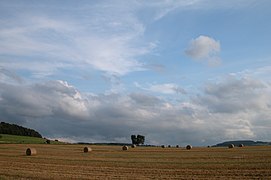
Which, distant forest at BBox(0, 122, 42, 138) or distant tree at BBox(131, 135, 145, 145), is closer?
distant tree at BBox(131, 135, 145, 145)

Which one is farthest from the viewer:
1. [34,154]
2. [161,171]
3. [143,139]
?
[143,139]

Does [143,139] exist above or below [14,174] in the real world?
above

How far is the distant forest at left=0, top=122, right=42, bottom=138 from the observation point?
427 ft

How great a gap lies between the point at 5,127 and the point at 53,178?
386 feet

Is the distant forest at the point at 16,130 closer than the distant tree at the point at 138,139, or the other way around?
the distant tree at the point at 138,139

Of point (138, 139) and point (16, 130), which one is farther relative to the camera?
point (16, 130)

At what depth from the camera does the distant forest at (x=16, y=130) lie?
130m

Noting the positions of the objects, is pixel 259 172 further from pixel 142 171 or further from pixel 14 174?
pixel 14 174

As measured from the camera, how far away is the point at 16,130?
13412cm

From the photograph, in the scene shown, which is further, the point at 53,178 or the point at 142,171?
the point at 142,171

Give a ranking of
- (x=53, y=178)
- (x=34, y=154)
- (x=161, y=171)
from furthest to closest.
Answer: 1. (x=34, y=154)
2. (x=161, y=171)
3. (x=53, y=178)

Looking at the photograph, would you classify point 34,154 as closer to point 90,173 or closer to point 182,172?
point 90,173

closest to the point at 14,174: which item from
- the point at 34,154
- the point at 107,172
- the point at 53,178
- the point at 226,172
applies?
the point at 53,178

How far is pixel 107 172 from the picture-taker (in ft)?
84.3
